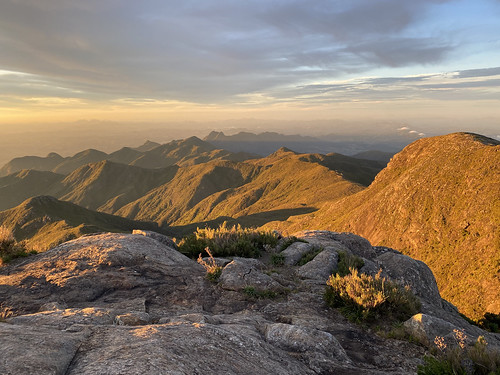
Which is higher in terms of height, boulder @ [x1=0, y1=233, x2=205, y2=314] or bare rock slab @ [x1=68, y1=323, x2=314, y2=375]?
bare rock slab @ [x1=68, y1=323, x2=314, y2=375]

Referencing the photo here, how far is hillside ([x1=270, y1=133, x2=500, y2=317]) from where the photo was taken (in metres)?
46.9

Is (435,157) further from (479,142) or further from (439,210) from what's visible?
(439,210)

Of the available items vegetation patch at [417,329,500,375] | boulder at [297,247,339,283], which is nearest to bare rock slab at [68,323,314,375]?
vegetation patch at [417,329,500,375]

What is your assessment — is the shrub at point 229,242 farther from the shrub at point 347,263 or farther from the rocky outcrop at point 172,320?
the shrub at point 347,263

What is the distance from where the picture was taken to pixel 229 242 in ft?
37.0

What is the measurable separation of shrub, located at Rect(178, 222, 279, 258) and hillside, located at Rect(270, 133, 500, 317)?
161 ft

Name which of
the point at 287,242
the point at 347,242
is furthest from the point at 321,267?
the point at 347,242

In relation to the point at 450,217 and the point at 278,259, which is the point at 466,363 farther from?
the point at 450,217

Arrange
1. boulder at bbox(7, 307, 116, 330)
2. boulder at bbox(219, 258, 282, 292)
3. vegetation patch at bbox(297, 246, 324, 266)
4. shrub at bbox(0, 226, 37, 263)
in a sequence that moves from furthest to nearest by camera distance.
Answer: vegetation patch at bbox(297, 246, 324, 266) < shrub at bbox(0, 226, 37, 263) < boulder at bbox(219, 258, 282, 292) < boulder at bbox(7, 307, 116, 330)

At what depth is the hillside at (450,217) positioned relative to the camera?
154ft

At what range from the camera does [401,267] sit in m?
12.6

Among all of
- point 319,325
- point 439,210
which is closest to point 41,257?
point 319,325

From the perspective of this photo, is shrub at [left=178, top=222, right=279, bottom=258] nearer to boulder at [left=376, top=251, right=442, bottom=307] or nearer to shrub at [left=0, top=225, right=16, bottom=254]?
boulder at [left=376, top=251, right=442, bottom=307]

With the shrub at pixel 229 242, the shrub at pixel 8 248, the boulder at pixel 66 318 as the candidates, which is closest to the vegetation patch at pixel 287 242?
the shrub at pixel 229 242
